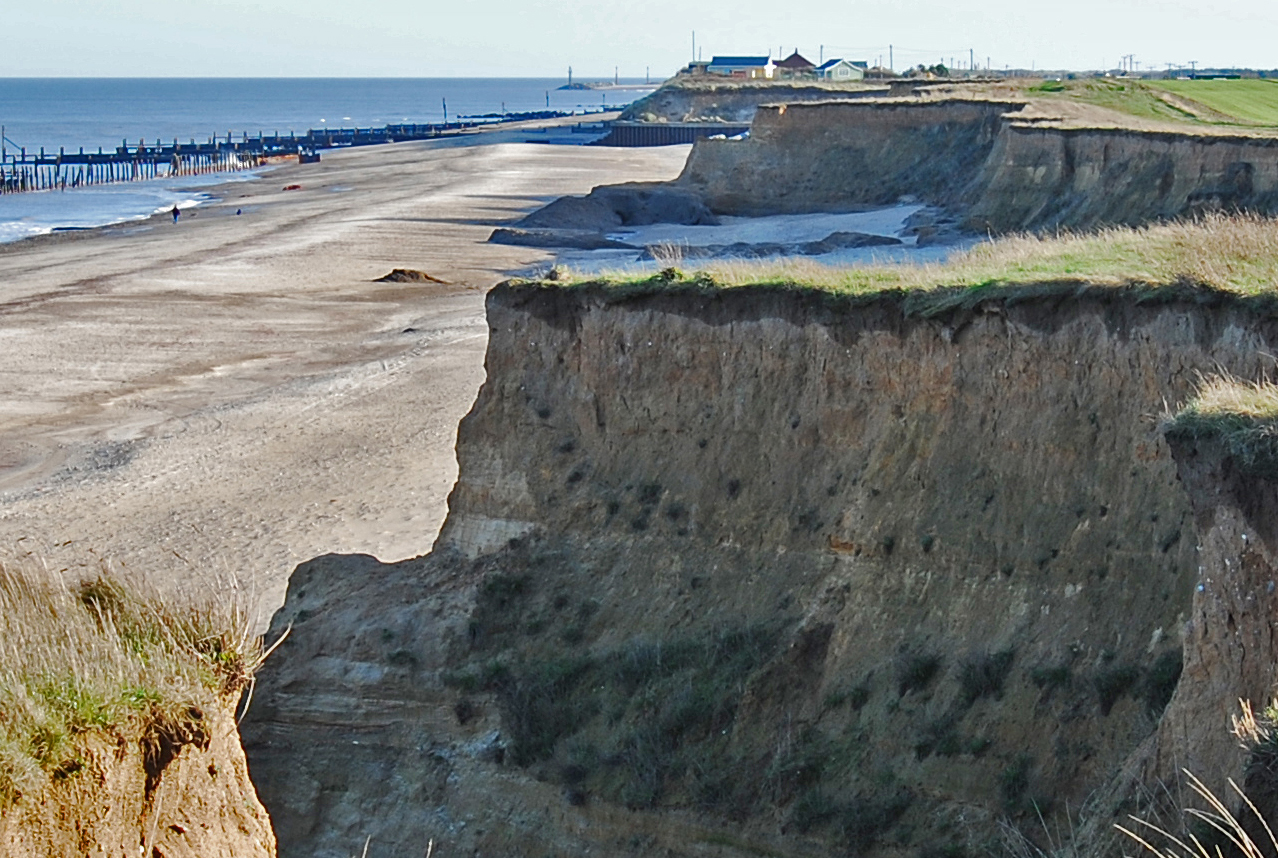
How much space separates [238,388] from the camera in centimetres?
3572

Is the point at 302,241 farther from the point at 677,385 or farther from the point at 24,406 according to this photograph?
the point at 677,385

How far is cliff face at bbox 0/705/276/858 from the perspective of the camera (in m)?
7.12

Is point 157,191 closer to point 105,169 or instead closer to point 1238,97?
point 105,169

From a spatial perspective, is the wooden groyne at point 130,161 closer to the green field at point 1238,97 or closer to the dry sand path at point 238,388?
the dry sand path at point 238,388

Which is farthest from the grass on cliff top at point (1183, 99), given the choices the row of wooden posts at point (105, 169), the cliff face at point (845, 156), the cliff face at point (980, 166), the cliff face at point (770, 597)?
the row of wooden posts at point (105, 169)

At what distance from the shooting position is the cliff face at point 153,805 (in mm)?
7121

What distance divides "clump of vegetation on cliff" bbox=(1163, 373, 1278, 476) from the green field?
125 feet

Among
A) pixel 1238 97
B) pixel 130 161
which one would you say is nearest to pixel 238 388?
pixel 1238 97

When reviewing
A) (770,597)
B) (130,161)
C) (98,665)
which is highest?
(130,161)

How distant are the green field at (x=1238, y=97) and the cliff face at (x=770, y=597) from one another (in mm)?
34187

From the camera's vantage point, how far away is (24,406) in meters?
34.5

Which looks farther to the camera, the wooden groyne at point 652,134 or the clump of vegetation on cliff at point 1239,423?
the wooden groyne at point 652,134

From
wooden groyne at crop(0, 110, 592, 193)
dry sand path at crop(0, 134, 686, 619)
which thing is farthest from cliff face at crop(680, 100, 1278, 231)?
wooden groyne at crop(0, 110, 592, 193)

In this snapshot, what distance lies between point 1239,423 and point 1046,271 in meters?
5.22
